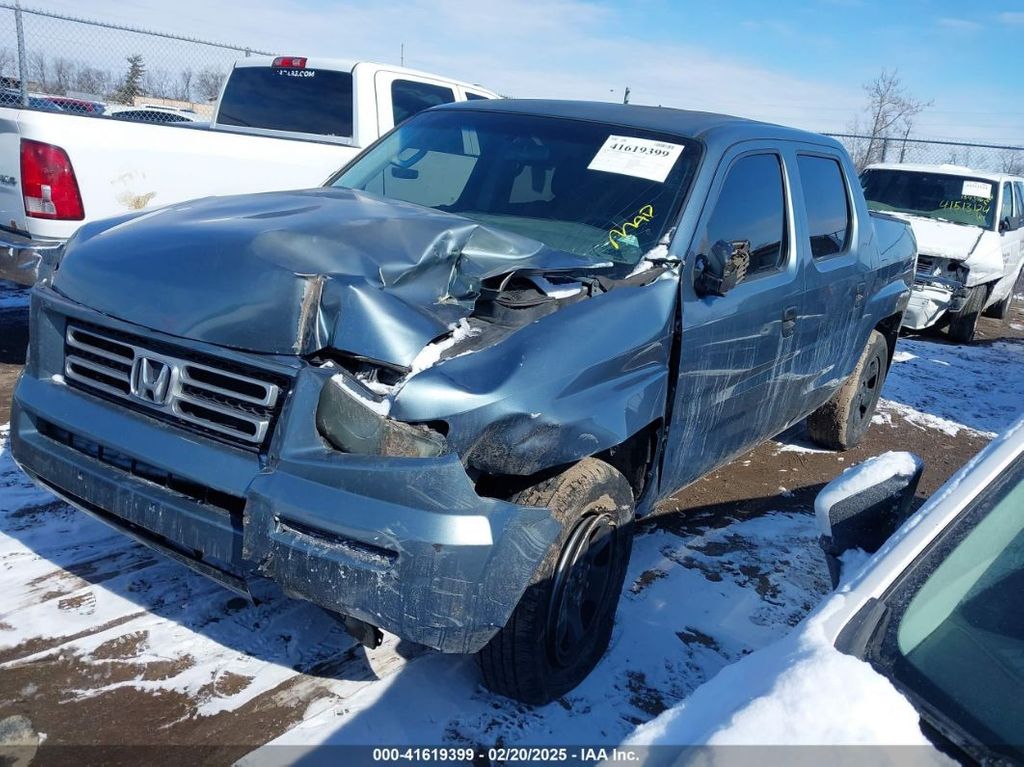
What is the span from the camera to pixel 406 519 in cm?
206

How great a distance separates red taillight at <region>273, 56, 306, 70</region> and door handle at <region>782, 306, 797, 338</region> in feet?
16.0

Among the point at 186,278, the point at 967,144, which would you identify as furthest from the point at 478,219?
the point at 967,144

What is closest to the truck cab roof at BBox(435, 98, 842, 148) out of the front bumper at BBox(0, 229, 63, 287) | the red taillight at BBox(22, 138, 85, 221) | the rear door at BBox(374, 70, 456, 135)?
the red taillight at BBox(22, 138, 85, 221)

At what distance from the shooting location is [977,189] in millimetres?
10586

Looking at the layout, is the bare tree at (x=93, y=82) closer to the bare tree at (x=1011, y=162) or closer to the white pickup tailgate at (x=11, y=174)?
the white pickup tailgate at (x=11, y=174)

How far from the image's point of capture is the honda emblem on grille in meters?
2.37

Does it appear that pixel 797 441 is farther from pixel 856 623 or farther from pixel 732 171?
pixel 856 623

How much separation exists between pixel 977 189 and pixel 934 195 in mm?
483

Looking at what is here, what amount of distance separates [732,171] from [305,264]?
6.23ft

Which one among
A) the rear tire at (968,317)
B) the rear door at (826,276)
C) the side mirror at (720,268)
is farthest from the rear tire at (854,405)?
the rear tire at (968,317)

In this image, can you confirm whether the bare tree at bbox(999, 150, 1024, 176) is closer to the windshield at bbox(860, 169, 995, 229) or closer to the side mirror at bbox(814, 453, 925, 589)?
the windshield at bbox(860, 169, 995, 229)

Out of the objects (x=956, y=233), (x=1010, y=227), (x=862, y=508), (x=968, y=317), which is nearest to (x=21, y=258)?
(x=862, y=508)

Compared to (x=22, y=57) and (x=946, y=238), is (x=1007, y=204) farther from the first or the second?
(x=22, y=57)

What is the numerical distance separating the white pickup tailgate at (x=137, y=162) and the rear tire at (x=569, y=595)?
383 cm
